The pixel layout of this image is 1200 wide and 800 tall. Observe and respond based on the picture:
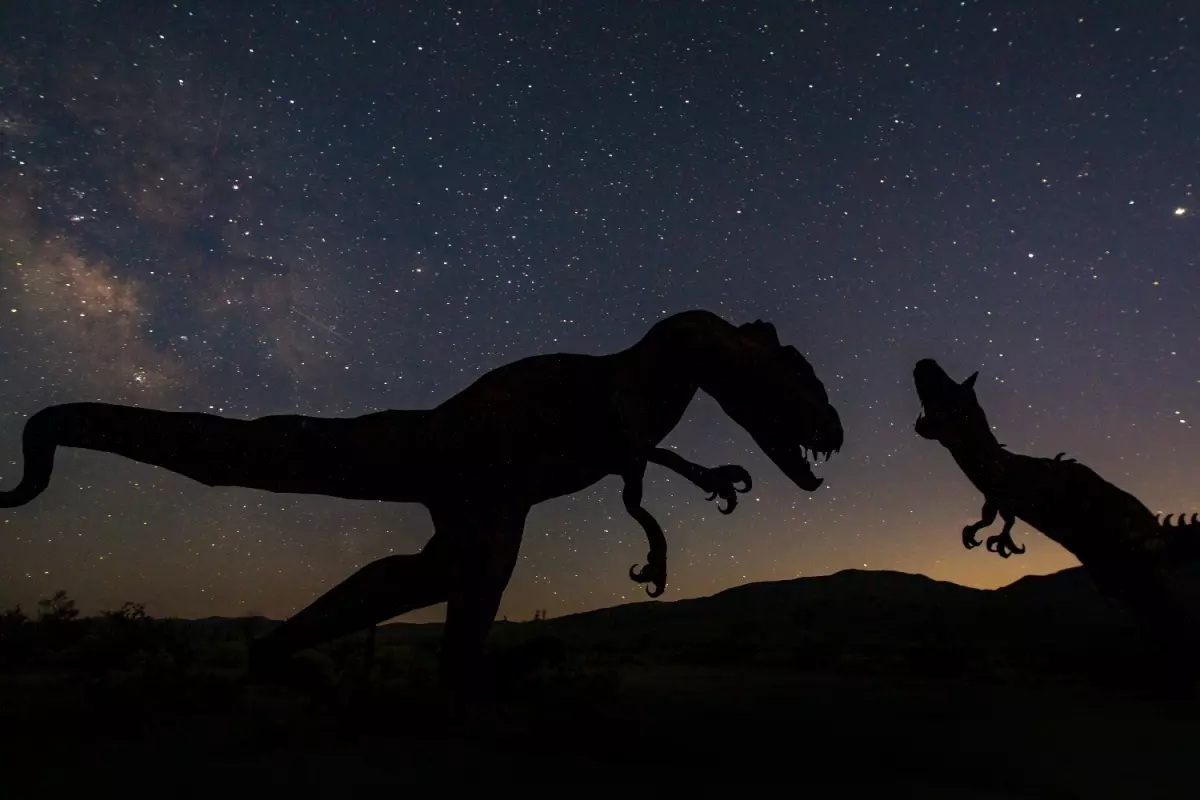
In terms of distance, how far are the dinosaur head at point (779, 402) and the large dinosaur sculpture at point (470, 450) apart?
0.02 meters

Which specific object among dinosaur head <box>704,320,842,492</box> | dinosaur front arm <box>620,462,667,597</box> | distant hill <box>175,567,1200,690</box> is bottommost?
distant hill <box>175,567,1200,690</box>

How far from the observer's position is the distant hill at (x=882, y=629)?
1345 cm

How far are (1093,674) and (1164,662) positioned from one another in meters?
1.98

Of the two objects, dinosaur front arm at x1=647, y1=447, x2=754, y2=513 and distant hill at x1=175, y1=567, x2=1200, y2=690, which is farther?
distant hill at x1=175, y1=567, x2=1200, y2=690

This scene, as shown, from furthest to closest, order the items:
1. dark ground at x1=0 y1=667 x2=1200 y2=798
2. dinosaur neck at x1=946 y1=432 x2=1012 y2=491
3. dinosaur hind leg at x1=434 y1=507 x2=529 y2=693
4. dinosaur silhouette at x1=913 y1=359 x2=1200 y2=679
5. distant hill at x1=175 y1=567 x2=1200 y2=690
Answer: distant hill at x1=175 y1=567 x2=1200 y2=690
dinosaur neck at x1=946 y1=432 x2=1012 y2=491
dinosaur silhouette at x1=913 y1=359 x2=1200 y2=679
dinosaur hind leg at x1=434 y1=507 x2=529 y2=693
dark ground at x1=0 y1=667 x2=1200 y2=798

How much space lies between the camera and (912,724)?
18.7 feet

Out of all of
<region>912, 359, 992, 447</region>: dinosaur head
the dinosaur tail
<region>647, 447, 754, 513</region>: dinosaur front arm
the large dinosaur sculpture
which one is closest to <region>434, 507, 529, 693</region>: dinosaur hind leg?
the large dinosaur sculpture

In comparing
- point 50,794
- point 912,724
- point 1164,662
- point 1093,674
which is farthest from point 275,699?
point 1093,674

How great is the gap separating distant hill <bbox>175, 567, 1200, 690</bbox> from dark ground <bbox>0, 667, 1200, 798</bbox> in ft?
20.4

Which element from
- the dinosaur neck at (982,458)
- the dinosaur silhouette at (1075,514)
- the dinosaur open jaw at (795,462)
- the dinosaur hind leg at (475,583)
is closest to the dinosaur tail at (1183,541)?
the dinosaur silhouette at (1075,514)

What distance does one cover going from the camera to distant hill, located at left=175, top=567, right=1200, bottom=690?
13453mm

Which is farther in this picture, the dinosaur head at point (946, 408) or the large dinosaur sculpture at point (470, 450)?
the dinosaur head at point (946, 408)

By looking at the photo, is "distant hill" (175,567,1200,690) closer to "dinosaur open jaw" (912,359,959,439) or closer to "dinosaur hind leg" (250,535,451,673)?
"dinosaur open jaw" (912,359,959,439)

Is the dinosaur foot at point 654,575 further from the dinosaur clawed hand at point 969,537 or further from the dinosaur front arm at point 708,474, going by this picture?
the dinosaur clawed hand at point 969,537
